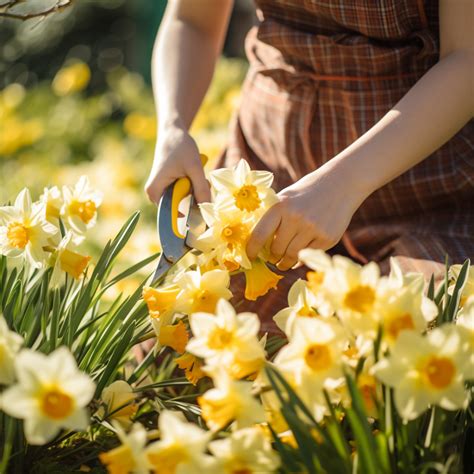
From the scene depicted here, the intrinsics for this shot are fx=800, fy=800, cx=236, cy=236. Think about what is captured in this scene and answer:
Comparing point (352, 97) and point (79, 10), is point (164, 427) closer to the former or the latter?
A: point (352, 97)

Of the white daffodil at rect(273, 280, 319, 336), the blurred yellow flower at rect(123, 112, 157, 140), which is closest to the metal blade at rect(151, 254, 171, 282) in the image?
the white daffodil at rect(273, 280, 319, 336)

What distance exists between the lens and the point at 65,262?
3.70 feet

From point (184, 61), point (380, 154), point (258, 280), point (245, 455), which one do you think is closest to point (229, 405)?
point (245, 455)

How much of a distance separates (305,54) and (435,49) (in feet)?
0.75

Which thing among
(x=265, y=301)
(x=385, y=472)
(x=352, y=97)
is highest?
(x=352, y=97)

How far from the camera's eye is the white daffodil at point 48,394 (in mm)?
732

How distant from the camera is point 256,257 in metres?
1.08

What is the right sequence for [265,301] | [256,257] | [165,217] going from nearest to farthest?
[256,257]
[165,217]
[265,301]

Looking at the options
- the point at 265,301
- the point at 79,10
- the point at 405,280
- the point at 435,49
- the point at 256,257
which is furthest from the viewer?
the point at 79,10

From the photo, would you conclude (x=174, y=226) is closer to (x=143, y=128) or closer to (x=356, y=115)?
(x=356, y=115)

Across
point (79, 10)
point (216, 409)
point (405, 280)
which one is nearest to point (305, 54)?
point (405, 280)

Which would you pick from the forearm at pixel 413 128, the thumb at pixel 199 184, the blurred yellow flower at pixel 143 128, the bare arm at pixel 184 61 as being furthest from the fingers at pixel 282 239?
the blurred yellow flower at pixel 143 128

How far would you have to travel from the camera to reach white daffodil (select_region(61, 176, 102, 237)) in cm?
118

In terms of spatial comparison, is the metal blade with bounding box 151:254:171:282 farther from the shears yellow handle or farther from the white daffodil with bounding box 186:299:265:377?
the white daffodil with bounding box 186:299:265:377
